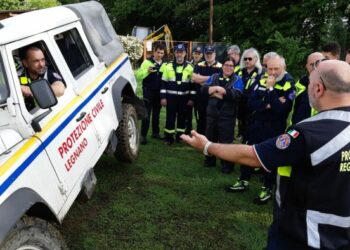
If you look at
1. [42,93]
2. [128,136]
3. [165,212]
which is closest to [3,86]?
[42,93]

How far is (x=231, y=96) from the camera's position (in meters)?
5.38

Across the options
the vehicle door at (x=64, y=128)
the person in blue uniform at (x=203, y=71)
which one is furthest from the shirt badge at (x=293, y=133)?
the person in blue uniform at (x=203, y=71)

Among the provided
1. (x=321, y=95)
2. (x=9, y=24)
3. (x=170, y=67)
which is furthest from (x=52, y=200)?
(x=170, y=67)

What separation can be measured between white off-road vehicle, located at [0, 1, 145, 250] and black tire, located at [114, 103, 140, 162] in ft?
1.77

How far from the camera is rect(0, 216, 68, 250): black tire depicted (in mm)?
2395

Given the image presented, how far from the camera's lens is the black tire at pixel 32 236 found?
2.39m

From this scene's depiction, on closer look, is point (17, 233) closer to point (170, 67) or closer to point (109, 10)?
point (170, 67)

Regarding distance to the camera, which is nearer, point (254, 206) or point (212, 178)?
point (254, 206)

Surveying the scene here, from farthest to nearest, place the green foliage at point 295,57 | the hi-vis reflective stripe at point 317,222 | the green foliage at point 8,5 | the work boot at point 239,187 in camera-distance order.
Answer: the green foliage at point 8,5 → the green foliage at point 295,57 → the work boot at point 239,187 → the hi-vis reflective stripe at point 317,222

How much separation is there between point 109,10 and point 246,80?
35789mm

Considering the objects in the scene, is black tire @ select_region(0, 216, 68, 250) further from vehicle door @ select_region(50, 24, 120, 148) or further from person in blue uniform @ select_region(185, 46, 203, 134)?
person in blue uniform @ select_region(185, 46, 203, 134)

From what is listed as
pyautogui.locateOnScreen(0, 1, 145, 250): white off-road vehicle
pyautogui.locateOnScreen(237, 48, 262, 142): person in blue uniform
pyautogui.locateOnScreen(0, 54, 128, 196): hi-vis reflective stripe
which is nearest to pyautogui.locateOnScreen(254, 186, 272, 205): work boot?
pyautogui.locateOnScreen(237, 48, 262, 142): person in blue uniform

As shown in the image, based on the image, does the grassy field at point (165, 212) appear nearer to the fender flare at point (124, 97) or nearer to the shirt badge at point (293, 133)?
the fender flare at point (124, 97)

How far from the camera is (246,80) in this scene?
598 cm
